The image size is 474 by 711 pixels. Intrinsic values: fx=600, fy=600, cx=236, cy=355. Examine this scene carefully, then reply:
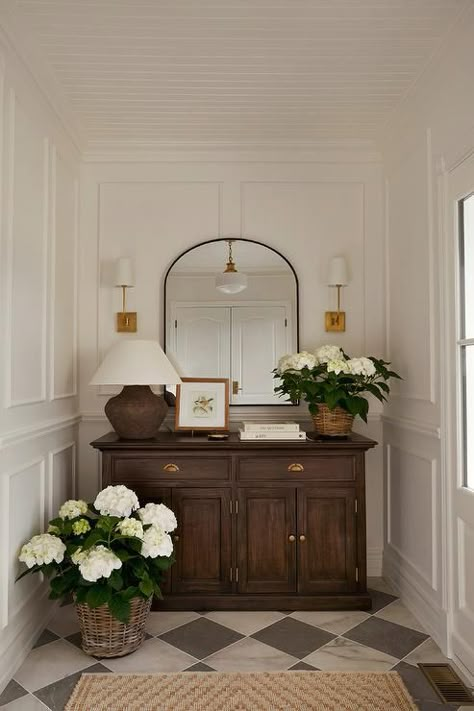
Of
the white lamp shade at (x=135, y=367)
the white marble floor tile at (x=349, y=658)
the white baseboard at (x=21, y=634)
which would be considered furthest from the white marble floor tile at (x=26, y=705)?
the white lamp shade at (x=135, y=367)

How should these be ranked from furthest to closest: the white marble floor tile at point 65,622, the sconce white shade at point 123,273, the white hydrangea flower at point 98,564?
the sconce white shade at point 123,273 < the white marble floor tile at point 65,622 < the white hydrangea flower at point 98,564

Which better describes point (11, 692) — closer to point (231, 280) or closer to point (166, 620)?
point (166, 620)

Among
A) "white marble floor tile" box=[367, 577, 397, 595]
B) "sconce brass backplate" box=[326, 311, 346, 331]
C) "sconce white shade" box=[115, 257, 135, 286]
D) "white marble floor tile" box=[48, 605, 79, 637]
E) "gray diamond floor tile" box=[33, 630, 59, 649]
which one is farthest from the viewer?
"sconce brass backplate" box=[326, 311, 346, 331]

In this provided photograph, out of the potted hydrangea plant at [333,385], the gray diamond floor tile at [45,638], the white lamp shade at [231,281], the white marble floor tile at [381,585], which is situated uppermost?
Result: the white lamp shade at [231,281]

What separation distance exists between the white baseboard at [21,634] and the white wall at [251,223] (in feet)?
5.01

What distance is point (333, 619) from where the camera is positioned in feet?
9.69

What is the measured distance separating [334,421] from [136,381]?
3.54 feet

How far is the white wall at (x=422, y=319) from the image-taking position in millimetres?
2615

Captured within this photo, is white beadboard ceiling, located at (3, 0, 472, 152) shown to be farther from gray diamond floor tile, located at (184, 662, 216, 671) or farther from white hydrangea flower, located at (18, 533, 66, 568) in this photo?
gray diamond floor tile, located at (184, 662, 216, 671)

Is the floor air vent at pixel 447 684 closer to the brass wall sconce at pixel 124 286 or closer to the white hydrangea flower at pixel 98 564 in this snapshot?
the white hydrangea flower at pixel 98 564

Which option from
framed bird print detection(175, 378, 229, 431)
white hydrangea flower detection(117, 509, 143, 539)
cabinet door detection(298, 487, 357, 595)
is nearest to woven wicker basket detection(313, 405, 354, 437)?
cabinet door detection(298, 487, 357, 595)

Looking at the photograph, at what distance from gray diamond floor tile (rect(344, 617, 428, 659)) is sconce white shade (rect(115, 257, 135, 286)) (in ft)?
7.30

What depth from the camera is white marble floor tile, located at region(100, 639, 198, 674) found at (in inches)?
96.7

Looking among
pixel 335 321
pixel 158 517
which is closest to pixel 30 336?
pixel 158 517
